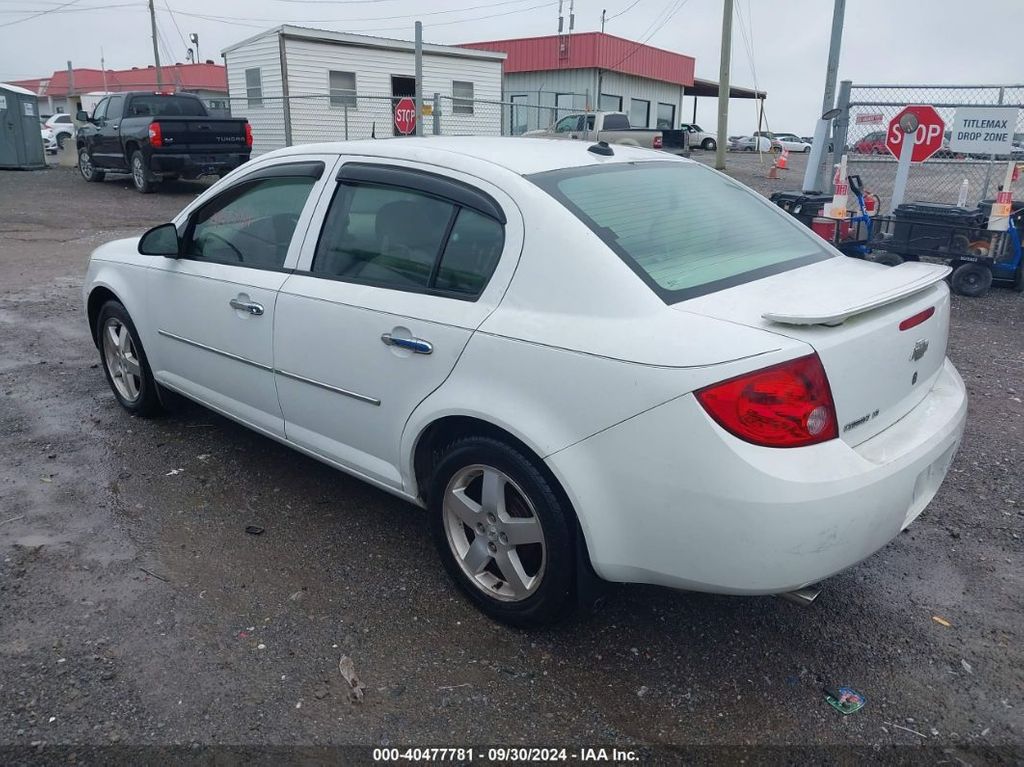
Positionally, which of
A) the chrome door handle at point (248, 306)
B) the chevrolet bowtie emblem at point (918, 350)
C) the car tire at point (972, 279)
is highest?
the chevrolet bowtie emblem at point (918, 350)

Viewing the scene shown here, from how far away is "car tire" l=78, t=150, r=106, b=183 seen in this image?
1825 cm

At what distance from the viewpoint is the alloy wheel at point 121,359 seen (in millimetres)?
4914

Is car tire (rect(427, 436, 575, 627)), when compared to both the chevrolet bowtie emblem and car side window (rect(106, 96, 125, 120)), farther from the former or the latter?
car side window (rect(106, 96, 125, 120))

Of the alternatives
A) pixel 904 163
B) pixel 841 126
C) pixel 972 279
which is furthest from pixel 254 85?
pixel 972 279

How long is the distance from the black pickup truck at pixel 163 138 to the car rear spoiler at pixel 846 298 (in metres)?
15.0

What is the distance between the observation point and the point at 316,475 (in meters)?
4.33

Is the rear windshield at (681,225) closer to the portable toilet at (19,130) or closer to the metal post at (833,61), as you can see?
the metal post at (833,61)

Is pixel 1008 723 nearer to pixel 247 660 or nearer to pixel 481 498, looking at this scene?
pixel 481 498

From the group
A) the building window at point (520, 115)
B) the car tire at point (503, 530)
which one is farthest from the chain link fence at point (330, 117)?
the car tire at point (503, 530)

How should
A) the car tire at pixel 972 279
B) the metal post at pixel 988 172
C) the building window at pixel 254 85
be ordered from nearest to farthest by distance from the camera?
the car tire at pixel 972 279, the metal post at pixel 988 172, the building window at pixel 254 85

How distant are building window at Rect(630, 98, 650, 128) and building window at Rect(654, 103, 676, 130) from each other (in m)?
0.88

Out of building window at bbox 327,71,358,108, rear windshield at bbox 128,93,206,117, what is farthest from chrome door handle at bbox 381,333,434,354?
building window at bbox 327,71,358,108

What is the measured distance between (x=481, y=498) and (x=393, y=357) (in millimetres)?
618

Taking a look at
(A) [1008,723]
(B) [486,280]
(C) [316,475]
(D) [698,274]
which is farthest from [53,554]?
(A) [1008,723]
